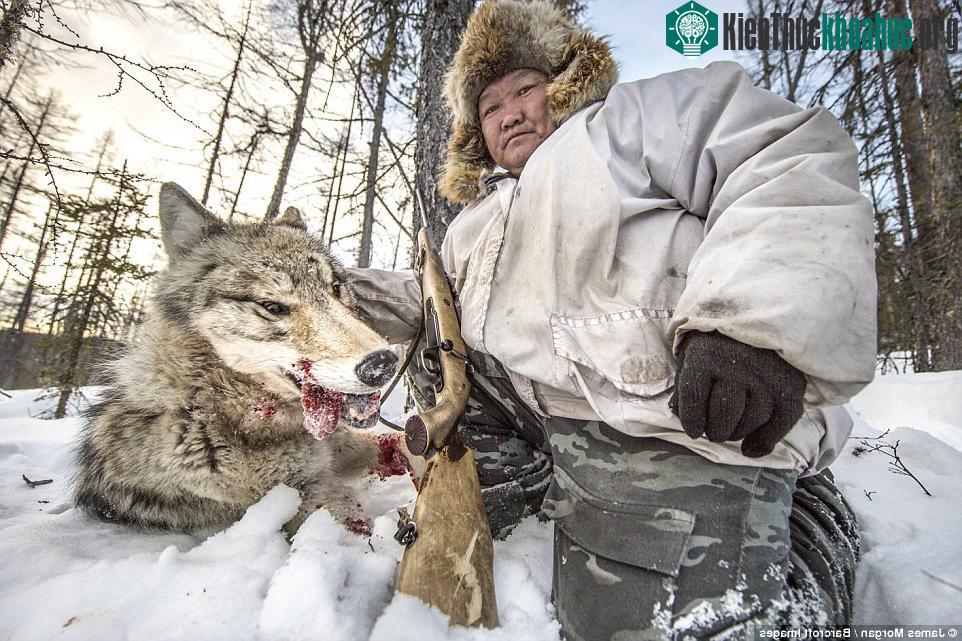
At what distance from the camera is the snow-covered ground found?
123cm

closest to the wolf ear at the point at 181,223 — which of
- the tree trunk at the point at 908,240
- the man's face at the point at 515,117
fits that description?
the man's face at the point at 515,117

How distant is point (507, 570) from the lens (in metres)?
1.70

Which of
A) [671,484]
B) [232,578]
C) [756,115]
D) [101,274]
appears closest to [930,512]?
[671,484]

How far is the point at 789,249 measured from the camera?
1.09m

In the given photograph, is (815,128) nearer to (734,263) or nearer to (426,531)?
(734,263)

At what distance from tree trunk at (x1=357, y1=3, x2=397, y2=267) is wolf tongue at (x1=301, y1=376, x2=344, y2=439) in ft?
16.1

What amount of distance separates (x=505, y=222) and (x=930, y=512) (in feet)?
9.35

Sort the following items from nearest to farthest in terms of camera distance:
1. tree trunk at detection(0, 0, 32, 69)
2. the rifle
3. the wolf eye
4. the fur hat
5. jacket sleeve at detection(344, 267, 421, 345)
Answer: the rifle, the wolf eye, the fur hat, jacket sleeve at detection(344, 267, 421, 345), tree trunk at detection(0, 0, 32, 69)

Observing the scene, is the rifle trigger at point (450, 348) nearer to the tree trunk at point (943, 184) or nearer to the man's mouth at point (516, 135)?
the man's mouth at point (516, 135)

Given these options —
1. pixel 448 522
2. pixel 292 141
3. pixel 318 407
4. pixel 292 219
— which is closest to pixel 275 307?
pixel 318 407

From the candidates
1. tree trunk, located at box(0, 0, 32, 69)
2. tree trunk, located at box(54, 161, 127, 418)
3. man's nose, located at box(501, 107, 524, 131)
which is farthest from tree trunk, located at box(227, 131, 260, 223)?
man's nose, located at box(501, 107, 524, 131)

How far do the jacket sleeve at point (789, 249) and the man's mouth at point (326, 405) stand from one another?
133 cm

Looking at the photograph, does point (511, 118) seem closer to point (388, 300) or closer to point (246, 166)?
point (388, 300)

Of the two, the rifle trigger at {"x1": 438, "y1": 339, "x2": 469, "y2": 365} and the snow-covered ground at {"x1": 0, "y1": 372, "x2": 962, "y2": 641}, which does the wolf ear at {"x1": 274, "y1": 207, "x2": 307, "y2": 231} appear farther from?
the snow-covered ground at {"x1": 0, "y1": 372, "x2": 962, "y2": 641}
